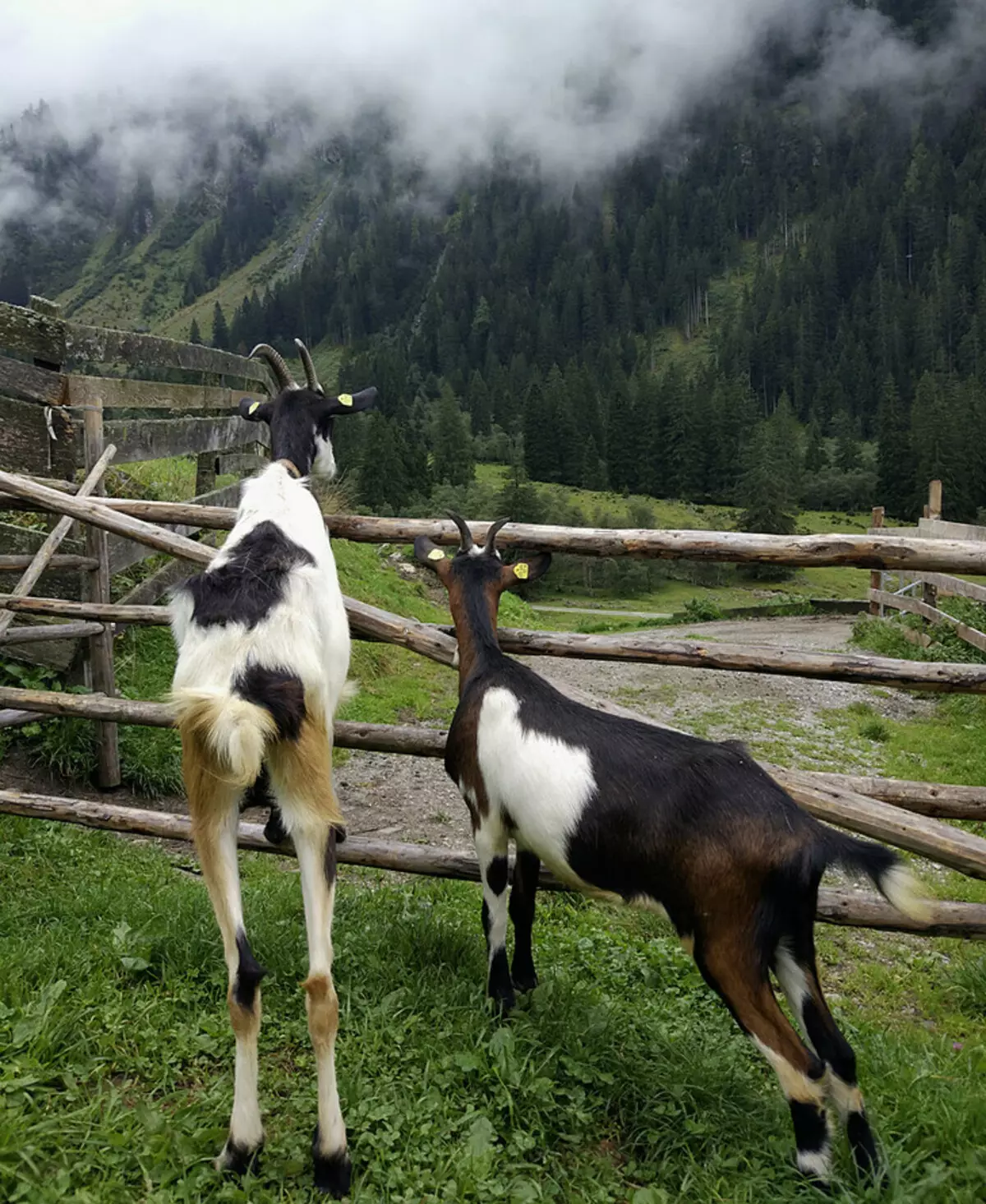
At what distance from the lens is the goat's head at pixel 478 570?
3488mm

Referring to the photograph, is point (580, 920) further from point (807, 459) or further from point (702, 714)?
point (807, 459)

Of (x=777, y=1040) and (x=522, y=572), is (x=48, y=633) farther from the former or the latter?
(x=777, y=1040)

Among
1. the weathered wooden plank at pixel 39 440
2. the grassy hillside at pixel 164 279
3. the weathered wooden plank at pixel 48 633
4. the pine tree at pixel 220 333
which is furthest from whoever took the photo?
the grassy hillside at pixel 164 279

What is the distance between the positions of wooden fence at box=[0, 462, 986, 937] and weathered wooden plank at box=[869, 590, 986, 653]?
30.3 ft

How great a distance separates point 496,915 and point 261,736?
125cm

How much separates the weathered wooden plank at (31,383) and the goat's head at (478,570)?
356 centimetres

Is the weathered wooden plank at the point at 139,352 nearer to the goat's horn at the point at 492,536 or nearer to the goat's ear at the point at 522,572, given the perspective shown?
the goat's horn at the point at 492,536

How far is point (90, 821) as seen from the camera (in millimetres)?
4105

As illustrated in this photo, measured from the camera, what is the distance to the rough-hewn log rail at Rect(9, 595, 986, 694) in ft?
11.8

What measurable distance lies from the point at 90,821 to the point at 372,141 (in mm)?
194704

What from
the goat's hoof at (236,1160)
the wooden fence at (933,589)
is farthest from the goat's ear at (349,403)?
the wooden fence at (933,589)

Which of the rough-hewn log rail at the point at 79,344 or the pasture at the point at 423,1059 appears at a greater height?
the rough-hewn log rail at the point at 79,344

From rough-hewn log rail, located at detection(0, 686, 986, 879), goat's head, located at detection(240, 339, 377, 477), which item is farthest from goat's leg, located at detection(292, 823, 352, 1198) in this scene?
goat's head, located at detection(240, 339, 377, 477)

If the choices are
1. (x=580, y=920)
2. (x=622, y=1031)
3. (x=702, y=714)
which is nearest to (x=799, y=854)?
(x=622, y=1031)
